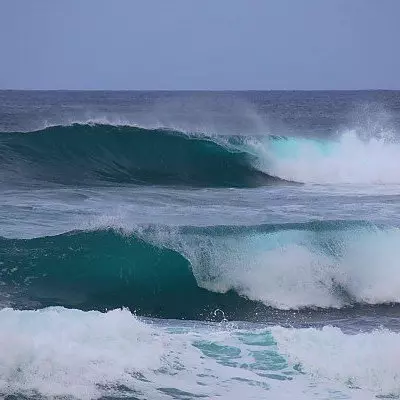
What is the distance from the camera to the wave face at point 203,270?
12.6 m

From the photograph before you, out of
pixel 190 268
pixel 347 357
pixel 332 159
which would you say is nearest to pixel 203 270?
pixel 190 268

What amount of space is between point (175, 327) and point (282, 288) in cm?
286

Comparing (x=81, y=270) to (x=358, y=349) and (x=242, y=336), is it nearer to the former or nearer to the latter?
(x=242, y=336)

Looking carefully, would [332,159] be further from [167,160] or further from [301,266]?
[301,266]

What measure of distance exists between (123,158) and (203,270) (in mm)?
11819

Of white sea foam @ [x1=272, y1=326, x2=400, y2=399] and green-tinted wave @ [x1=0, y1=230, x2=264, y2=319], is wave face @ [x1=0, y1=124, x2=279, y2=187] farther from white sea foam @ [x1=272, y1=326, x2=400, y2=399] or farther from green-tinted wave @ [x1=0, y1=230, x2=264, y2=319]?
white sea foam @ [x1=272, y1=326, x2=400, y2=399]

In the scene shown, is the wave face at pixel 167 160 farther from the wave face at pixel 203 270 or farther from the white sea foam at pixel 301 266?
the white sea foam at pixel 301 266

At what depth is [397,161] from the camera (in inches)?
1070

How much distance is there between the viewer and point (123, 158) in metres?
25.0

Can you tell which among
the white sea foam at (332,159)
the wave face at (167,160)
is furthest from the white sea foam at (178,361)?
the white sea foam at (332,159)

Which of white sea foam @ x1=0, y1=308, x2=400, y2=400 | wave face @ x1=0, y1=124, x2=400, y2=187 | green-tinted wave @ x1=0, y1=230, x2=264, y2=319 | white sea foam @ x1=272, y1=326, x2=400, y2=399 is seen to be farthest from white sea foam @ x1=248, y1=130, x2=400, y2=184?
white sea foam @ x1=0, y1=308, x2=400, y2=400

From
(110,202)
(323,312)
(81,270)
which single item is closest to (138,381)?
(323,312)

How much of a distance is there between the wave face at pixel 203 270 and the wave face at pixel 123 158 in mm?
8464

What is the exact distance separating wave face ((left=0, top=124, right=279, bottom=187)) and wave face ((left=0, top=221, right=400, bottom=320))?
27.8 ft
